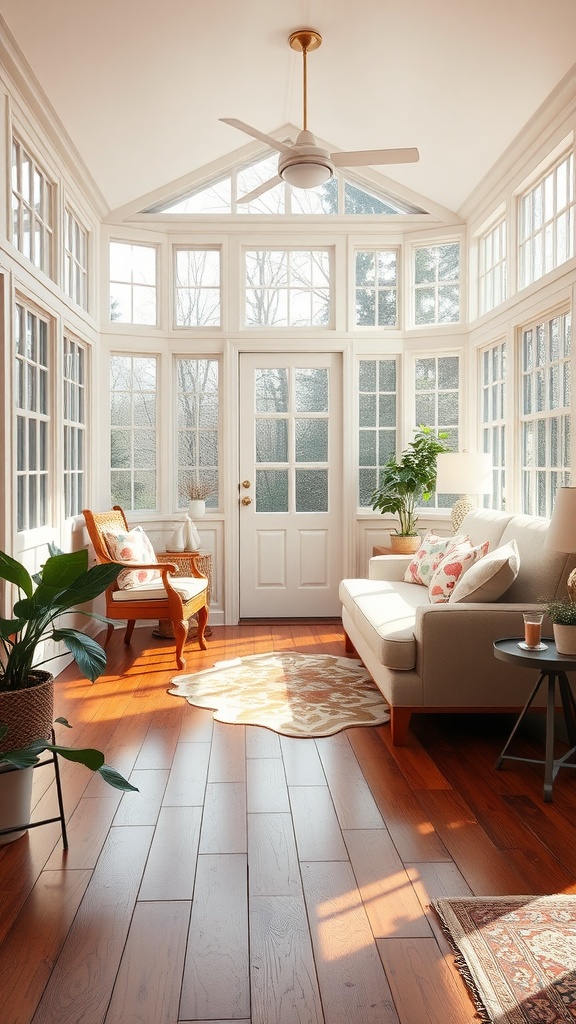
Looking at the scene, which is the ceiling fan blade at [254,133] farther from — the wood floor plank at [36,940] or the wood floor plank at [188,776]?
the wood floor plank at [36,940]

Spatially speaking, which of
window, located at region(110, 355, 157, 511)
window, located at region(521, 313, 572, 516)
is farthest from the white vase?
window, located at region(521, 313, 572, 516)

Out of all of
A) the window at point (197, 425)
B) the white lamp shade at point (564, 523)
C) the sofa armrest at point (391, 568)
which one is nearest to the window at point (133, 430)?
the window at point (197, 425)

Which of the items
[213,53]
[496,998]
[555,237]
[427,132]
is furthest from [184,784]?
[427,132]

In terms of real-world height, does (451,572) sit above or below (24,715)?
above

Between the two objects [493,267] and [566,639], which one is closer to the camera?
[566,639]

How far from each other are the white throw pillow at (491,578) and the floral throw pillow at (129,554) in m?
2.44

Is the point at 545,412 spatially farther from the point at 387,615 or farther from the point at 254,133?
the point at 254,133

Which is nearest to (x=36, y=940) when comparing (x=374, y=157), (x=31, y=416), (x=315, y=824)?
(x=315, y=824)

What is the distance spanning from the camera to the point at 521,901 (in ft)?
7.34

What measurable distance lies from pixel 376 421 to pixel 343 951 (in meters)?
5.04

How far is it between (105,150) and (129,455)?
226 centimetres

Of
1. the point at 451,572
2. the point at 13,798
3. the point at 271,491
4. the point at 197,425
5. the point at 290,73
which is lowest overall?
the point at 13,798

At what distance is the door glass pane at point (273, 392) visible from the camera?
671 centimetres

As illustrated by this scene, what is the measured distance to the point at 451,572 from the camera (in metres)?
4.32
